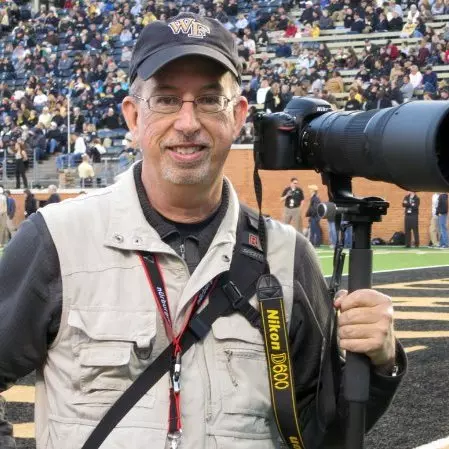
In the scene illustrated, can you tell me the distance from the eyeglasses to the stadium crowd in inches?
886

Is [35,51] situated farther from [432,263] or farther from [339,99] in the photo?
[432,263]

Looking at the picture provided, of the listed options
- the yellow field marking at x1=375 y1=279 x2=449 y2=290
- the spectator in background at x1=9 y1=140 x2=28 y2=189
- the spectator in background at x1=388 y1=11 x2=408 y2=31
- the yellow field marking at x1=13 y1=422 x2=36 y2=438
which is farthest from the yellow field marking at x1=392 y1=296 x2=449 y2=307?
the spectator in background at x1=9 y1=140 x2=28 y2=189

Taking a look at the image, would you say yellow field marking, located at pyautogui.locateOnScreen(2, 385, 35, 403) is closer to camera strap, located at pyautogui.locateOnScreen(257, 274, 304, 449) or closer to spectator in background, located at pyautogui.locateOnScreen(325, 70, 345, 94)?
camera strap, located at pyautogui.locateOnScreen(257, 274, 304, 449)

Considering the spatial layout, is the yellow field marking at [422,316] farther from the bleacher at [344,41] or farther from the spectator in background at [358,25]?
the spectator in background at [358,25]

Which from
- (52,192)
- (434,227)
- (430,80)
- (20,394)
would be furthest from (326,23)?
(20,394)

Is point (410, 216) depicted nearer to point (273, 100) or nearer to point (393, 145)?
point (273, 100)

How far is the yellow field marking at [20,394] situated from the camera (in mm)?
6667

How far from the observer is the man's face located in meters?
2.42

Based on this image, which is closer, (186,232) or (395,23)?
(186,232)

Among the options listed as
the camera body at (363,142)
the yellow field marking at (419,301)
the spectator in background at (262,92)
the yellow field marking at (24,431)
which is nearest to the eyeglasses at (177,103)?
the camera body at (363,142)

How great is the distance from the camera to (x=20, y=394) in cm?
687

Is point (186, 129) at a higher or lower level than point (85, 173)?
higher

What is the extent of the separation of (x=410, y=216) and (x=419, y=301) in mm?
13054

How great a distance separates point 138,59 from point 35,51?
37.3 m
